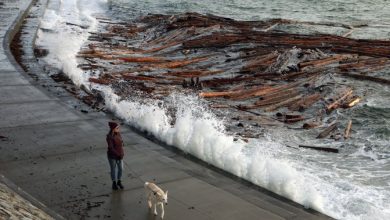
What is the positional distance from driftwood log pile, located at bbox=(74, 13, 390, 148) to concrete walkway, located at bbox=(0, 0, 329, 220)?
3.56m

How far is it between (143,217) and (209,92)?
32.0 ft

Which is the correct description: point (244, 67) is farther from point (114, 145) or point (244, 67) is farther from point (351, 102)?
point (114, 145)

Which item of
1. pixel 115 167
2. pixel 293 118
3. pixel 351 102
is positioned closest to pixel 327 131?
pixel 293 118

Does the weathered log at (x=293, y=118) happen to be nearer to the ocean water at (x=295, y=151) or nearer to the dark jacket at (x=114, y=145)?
the ocean water at (x=295, y=151)

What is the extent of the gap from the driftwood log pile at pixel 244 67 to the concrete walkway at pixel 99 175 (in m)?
3.56

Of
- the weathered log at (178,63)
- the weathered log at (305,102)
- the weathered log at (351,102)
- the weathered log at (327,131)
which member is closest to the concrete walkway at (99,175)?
the weathered log at (327,131)

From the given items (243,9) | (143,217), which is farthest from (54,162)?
(243,9)

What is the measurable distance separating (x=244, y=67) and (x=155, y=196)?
42.7 feet

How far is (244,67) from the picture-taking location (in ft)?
66.6

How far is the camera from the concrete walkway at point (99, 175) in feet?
27.2

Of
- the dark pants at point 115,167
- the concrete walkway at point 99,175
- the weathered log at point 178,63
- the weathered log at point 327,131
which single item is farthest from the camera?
the weathered log at point 178,63

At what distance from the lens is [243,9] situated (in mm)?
41188

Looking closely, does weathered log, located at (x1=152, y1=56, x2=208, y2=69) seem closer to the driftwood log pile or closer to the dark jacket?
the driftwood log pile

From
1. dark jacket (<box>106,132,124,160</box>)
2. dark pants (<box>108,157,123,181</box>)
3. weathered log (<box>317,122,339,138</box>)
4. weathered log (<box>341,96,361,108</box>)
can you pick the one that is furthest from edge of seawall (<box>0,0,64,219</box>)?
weathered log (<box>341,96,361,108</box>)
